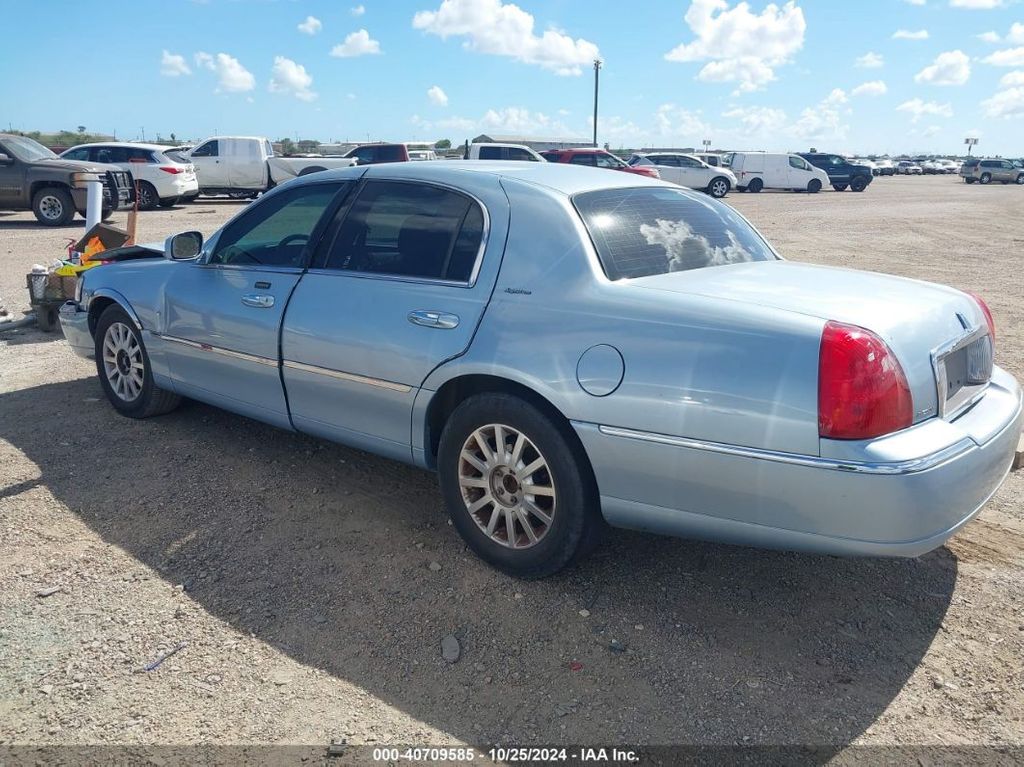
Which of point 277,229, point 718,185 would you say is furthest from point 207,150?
point 277,229

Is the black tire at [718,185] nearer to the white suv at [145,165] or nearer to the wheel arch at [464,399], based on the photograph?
the white suv at [145,165]

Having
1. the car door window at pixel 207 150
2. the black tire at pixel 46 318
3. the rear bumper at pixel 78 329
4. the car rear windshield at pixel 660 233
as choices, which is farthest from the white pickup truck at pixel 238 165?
the car rear windshield at pixel 660 233

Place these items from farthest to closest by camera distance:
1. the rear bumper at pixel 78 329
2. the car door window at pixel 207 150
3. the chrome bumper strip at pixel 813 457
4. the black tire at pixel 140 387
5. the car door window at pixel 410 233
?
1. the car door window at pixel 207 150
2. the rear bumper at pixel 78 329
3. the black tire at pixel 140 387
4. the car door window at pixel 410 233
5. the chrome bumper strip at pixel 813 457

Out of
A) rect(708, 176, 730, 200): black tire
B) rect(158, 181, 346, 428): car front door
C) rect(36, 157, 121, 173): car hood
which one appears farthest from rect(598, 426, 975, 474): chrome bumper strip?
rect(708, 176, 730, 200): black tire

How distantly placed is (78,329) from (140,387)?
30.5 inches

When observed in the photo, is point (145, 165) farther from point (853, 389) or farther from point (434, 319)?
point (853, 389)

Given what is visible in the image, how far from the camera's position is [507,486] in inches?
131

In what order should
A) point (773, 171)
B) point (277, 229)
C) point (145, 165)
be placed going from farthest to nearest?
1. point (773, 171)
2. point (145, 165)
3. point (277, 229)

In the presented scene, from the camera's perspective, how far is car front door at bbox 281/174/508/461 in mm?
3432

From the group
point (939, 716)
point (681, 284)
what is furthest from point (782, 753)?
point (681, 284)

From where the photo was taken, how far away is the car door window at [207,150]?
79.1ft

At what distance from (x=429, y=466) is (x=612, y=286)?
121 centimetres

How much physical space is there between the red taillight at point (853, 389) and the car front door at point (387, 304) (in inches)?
54.1

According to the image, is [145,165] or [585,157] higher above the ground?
[585,157]
